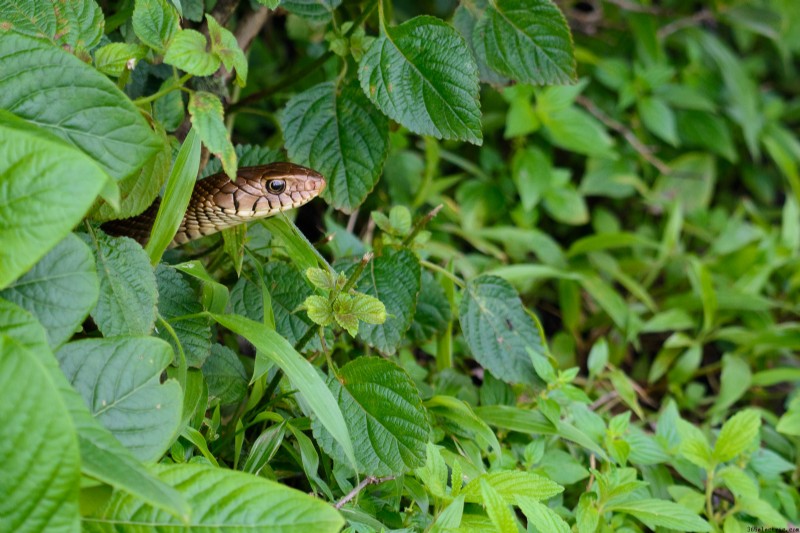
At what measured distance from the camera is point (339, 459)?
56.0 inches

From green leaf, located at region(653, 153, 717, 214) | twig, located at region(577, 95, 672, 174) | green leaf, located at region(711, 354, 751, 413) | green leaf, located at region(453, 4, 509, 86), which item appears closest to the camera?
green leaf, located at region(453, 4, 509, 86)

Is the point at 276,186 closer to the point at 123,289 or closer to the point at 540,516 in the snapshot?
the point at 123,289

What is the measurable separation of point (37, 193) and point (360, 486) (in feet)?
2.67

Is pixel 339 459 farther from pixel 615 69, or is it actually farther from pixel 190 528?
pixel 615 69

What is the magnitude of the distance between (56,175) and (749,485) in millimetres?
1576

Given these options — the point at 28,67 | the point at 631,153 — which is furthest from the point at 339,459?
the point at 631,153

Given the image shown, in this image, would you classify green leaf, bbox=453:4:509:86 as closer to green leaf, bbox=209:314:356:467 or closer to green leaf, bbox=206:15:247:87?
green leaf, bbox=206:15:247:87

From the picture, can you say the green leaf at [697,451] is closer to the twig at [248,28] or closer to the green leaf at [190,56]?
the green leaf at [190,56]

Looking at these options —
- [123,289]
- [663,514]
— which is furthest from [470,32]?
[663,514]

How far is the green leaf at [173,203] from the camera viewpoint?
4.72 ft

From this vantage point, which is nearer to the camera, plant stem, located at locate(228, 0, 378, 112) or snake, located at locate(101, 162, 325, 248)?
snake, located at locate(101, 162, 325, 248)

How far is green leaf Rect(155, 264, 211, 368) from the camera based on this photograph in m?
1.47

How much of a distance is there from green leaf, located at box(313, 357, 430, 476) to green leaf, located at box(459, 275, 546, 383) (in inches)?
14.3

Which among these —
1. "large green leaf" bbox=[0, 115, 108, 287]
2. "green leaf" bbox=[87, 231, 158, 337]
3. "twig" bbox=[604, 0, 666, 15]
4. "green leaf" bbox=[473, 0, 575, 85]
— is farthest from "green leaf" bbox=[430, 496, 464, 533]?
"twig" bbox=[604, 0, 666, 15]
